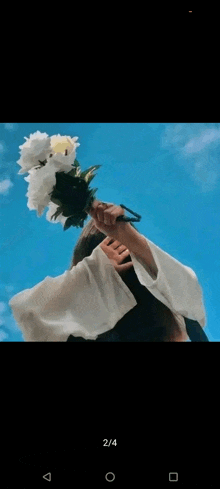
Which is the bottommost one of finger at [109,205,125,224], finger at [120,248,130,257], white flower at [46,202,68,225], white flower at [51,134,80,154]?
finger at [120,248,130,257]

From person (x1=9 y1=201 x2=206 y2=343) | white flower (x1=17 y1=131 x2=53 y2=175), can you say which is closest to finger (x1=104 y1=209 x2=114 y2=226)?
person (x1=9 y1=201 x2=206 y2=343)

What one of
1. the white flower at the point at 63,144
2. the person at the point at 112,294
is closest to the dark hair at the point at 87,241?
the person at the point at 112,294

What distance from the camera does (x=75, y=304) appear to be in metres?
0.73

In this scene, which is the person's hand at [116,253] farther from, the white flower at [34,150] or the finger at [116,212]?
the white flower at [34,150]

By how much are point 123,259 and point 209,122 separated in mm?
223

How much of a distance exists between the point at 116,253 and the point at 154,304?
0.09 m

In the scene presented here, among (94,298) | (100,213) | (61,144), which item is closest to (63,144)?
(61,144)

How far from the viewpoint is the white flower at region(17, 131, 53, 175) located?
28.8 inches

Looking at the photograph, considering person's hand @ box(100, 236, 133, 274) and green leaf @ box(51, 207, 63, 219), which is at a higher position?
green leaf @ box(51, 207, 63, 219)

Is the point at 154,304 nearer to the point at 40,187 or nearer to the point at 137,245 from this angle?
the point at 137,245

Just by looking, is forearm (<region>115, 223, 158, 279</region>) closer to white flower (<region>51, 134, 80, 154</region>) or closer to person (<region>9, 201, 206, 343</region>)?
person (<region>9, 201, 206, 343</region>)
